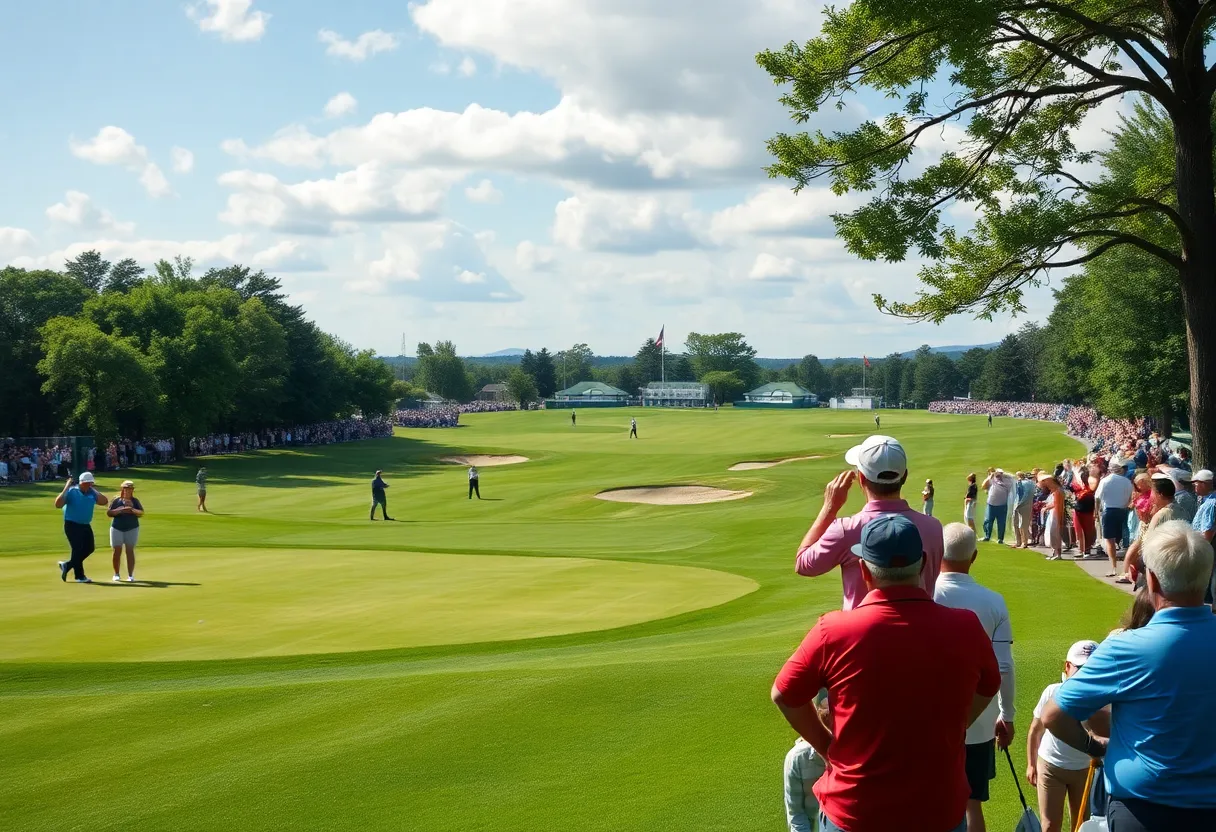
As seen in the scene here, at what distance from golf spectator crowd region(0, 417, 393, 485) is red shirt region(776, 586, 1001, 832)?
53449mm

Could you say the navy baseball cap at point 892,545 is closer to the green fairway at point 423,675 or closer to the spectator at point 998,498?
the green fairway at point 423,675

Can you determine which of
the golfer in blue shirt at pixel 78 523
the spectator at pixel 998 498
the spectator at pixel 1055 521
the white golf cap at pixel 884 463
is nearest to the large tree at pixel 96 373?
the golfer in blue shirt at pixel 78 523

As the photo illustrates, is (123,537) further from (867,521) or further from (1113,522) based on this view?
(1113,522)

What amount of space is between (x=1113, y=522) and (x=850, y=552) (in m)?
15.9

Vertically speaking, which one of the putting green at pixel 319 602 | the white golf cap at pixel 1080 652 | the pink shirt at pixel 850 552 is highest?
the pink shirt at pixel 850 552

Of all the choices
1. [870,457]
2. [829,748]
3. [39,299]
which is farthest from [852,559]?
[39,299]

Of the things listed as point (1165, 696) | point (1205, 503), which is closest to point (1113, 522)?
point (1205, 503)

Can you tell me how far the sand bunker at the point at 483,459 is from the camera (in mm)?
70750

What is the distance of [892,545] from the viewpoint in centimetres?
438

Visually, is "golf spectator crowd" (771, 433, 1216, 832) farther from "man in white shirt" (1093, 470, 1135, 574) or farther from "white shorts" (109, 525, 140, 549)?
"white shorts" (109, 525, 140, 549)

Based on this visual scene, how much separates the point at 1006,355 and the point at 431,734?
165 m

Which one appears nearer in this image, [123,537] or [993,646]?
[993,646]

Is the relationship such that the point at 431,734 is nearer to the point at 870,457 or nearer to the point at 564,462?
the point at 870,457

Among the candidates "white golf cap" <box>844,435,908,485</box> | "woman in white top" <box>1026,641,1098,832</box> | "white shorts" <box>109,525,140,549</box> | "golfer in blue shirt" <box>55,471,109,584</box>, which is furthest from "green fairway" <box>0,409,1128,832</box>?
"white golf cap" <box>844,435,908,485</box>
